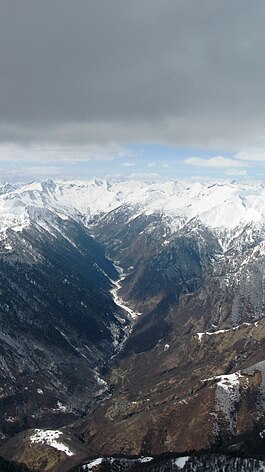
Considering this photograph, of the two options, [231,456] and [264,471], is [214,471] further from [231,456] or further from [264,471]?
[264,471]

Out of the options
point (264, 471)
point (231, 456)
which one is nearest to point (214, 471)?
point (231, 456)

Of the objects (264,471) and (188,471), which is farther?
(188,471)

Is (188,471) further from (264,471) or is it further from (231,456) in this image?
(264,471)

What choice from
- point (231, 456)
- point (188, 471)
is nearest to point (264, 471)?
point (231, 456)

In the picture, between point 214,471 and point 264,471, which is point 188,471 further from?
point 264,471

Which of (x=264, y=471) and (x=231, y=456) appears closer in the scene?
(x=264, y=471)
